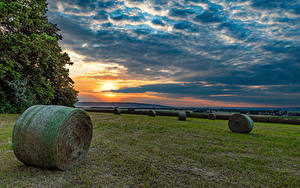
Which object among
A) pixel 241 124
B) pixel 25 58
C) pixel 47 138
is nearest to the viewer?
pixel 47 138

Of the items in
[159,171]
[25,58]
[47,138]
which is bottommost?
[159,171]

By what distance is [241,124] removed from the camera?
15.0 meters

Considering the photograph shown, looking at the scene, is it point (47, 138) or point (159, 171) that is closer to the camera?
point (47, 138)

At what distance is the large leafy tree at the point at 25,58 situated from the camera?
17.0 meters

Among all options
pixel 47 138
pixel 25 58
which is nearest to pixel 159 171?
pixel 47 138

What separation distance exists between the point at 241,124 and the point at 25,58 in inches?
875

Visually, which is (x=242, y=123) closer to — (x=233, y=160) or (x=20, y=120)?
(x=233, y=160)

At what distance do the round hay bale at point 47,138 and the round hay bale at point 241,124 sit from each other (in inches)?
550

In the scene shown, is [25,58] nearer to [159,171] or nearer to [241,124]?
[159,171]

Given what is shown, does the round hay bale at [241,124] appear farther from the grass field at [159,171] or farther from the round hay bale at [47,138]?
the round hay bale at [47,138]

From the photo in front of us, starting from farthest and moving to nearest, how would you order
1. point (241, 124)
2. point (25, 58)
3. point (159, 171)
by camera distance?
point (25, 58), point (241, 124), point (159, 171)

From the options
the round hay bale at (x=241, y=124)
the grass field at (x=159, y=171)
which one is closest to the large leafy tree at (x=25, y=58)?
the grass field at (x=159, y=171)

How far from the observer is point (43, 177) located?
4.17 m

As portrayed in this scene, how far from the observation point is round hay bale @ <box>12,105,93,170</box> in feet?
14.4
